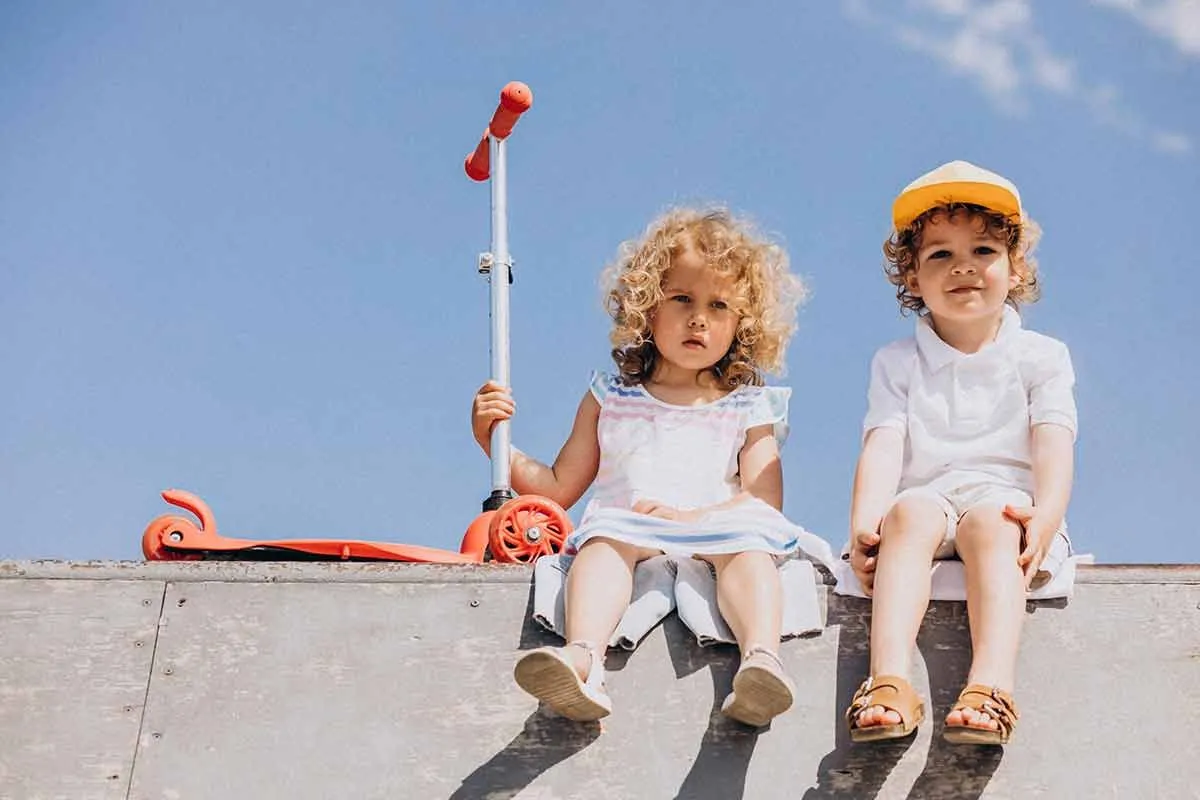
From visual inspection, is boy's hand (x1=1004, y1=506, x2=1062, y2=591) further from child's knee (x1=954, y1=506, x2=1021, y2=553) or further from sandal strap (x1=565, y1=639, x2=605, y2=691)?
sandal strap (x1=565, y1=639, x2=605, y2=691)

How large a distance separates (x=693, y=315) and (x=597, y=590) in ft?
2.60

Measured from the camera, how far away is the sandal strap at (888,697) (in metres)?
2.39

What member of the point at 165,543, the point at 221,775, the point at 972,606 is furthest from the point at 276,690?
the point at 972,606

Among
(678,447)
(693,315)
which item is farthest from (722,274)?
(678,447)

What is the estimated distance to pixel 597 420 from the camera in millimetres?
3264

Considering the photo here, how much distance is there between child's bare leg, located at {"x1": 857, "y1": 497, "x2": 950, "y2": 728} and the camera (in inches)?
99.1

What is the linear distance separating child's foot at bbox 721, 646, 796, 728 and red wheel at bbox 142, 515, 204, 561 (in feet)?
3.74

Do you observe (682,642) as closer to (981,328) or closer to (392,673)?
(392,673)

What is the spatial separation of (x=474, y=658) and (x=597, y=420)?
75cm

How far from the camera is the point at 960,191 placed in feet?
9.95

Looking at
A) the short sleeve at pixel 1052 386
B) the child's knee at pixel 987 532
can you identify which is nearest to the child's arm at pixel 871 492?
the child's knee at pixel 987 532

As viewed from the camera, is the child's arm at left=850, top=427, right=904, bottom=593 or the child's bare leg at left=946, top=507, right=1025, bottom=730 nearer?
the child's bare leg at left=946, top=507, right=1025, bottom=730

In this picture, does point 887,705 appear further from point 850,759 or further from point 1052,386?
point 1052,386

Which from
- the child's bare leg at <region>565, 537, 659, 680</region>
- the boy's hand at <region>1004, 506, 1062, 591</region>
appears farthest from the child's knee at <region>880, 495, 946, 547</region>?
the child's bare leg at <region>565, 537, 659, 680</region>
